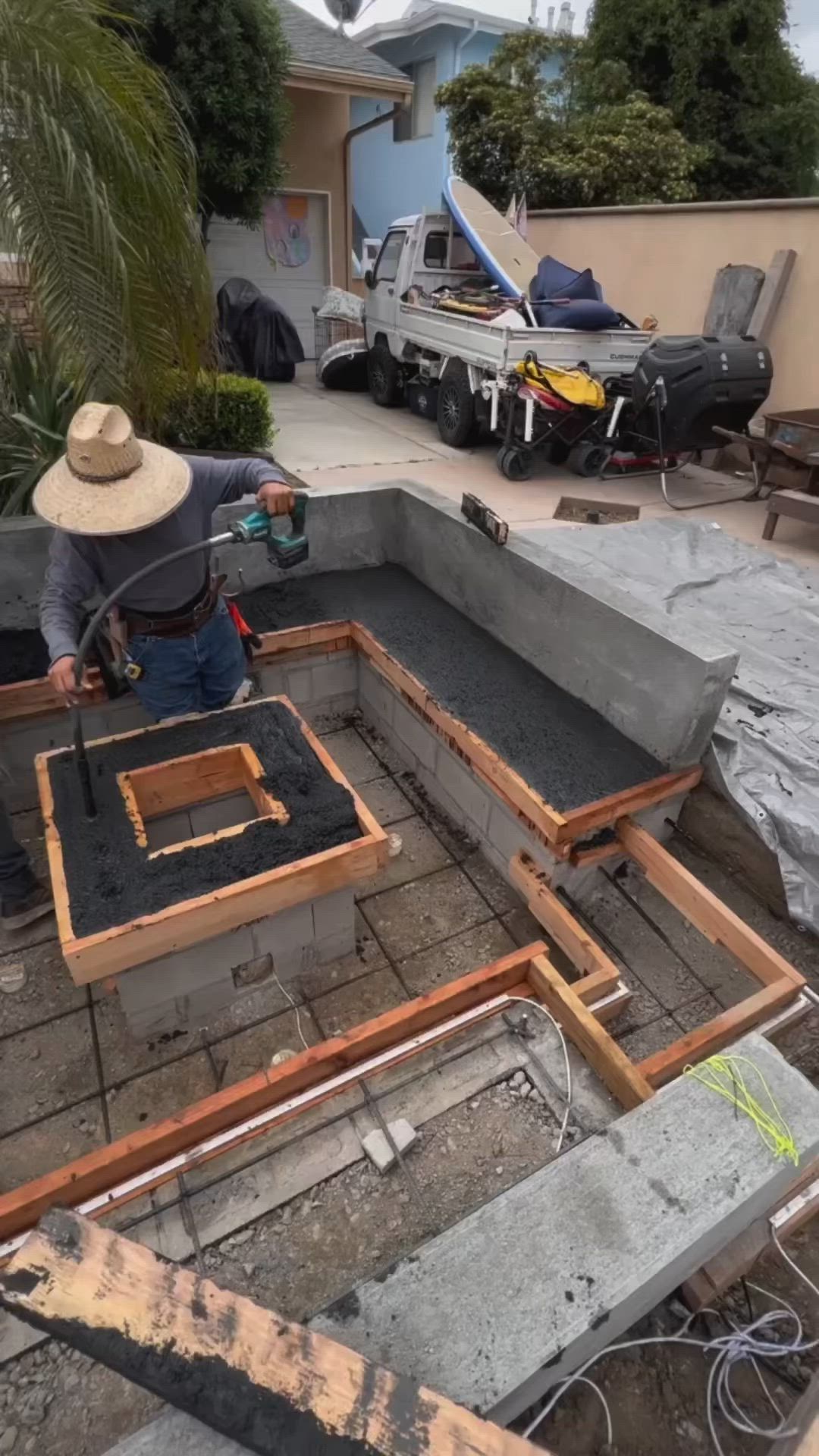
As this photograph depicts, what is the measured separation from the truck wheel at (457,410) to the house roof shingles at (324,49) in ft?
18.7

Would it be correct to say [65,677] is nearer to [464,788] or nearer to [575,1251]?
[464,788]

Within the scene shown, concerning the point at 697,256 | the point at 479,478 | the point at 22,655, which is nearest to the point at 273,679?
the point at 22,655

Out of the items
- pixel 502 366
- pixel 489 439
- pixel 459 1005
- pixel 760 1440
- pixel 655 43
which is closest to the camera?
pixel 760 1440

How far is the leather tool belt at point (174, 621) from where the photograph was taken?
3.04 m

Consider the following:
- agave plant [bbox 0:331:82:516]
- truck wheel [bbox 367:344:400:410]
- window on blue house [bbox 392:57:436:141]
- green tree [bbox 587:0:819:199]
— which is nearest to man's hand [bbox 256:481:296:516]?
agave plant [bbox 0:331:82:516]

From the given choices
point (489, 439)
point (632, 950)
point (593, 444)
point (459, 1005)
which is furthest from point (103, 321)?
point (489, 439)

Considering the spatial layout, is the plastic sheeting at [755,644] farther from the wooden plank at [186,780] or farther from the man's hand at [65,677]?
the man's hand at [65,677]

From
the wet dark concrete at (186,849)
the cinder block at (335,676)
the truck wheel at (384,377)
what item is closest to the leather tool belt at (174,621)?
the wet dark concrete at (186,849)

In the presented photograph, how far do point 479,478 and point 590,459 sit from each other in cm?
113

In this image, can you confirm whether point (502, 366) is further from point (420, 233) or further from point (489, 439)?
point (420, 233)

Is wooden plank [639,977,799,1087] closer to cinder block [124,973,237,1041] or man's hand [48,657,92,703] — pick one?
cinder block [124,973,237,1041]

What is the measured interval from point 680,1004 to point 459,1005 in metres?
1.02

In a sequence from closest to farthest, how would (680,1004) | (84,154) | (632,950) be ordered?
(680,1004)
(632,950)
(84,154)

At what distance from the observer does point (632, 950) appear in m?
3.11
